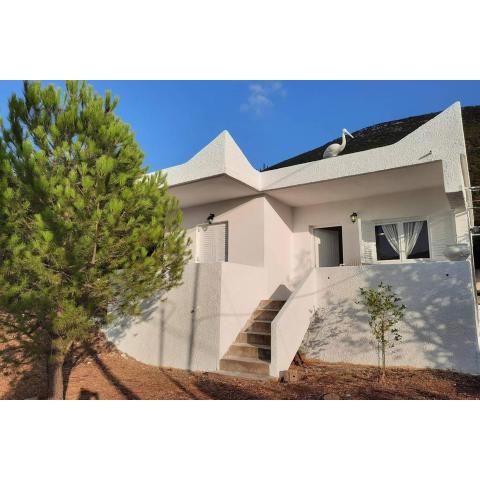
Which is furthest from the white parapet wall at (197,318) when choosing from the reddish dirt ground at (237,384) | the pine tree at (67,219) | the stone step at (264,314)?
the pine tree at (67,219)

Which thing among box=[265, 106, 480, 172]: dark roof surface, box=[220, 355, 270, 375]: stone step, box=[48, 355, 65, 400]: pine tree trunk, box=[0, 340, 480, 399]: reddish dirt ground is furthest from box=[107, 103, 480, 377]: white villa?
box=[265, 106, 480, 172]: dark roof surface

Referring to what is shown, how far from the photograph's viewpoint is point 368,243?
11.2 metres

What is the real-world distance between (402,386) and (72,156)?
7.76m

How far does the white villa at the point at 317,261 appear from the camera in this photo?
8.45 meters

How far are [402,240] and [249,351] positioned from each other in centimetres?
591

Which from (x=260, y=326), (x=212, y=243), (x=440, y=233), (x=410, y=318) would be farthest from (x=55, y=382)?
(x=440, y=233)

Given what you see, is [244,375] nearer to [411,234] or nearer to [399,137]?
[411,234]

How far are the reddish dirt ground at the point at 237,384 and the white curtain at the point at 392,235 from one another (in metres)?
3.89

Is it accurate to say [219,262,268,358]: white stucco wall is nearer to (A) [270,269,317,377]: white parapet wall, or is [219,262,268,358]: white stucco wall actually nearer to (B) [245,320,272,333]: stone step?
(B) [245,320,272,333]: stone step

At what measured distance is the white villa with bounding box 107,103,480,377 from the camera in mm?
8445
